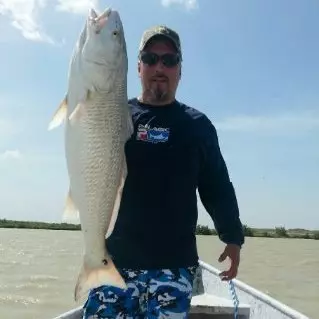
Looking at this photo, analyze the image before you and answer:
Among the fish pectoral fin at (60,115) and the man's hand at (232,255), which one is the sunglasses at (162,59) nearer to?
the fish pectoral fin at (60,115)

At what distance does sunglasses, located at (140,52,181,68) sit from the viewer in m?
3.89

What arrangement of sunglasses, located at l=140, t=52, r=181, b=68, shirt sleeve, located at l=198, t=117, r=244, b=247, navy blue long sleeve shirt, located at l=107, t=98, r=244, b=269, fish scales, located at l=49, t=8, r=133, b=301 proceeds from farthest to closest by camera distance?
shirt sleeve, located at l=198, t=117, r=244, b=247 → sunglasses, located at l=140, t=52, r=181, b=68 → navy blue long sleeve shirt, located at l=107, t=98, r=244, b=269 → fish scales, located at l=49, t=8, r=133, b=301

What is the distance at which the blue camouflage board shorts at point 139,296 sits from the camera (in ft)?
12.2

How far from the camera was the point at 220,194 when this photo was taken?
4121mm

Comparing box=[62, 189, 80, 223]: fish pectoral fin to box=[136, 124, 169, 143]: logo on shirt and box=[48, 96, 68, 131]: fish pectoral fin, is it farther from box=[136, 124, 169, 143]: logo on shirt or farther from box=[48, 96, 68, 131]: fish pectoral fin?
box=[136, 124, 169, 143]: logo on shirt

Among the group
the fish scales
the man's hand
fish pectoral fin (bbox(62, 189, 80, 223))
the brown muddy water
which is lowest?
the brown muddy water

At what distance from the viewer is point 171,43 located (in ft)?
12.9

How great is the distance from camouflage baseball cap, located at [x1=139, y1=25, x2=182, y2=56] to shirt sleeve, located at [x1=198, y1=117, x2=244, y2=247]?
601mm

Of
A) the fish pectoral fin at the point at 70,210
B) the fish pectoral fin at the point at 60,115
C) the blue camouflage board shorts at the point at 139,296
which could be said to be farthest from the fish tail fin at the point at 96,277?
the fish pectoral fin at the point at 60,115

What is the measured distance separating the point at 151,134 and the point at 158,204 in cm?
49

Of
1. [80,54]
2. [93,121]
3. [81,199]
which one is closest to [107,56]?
[80,54]

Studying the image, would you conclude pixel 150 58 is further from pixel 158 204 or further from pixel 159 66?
pixel 158 204

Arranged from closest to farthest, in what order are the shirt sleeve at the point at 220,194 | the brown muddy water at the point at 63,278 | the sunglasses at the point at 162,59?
the sunglasses at the point at 162,59 < the shirt sleeve at the point at 220,194 < the brown muddy water at the point at 63,278

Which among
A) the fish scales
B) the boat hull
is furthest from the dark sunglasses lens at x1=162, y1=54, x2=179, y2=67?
the boat hull
